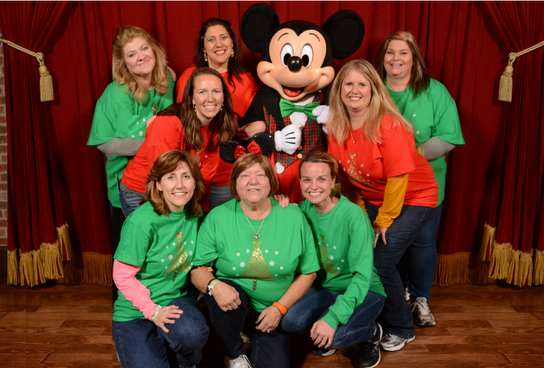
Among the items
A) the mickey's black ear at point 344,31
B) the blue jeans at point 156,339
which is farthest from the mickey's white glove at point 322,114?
the blue jeans at point 156,339

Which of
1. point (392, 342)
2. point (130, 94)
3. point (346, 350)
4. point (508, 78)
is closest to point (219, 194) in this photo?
point (130, 94)

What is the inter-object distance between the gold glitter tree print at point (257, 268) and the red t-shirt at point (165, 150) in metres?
0.53

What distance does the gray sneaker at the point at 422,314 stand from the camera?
2.52 m

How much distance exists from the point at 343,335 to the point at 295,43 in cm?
136

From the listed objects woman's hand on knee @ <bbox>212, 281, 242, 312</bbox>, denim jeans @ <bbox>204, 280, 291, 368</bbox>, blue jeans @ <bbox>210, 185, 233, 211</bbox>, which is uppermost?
blue jeans @ <bbox>210, 185, 233, 211</bbox>

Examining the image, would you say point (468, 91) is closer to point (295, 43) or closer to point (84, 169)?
point (295, 43)

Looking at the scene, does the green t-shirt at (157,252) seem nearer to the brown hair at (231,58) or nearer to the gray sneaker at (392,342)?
the brown hair at (231,58)

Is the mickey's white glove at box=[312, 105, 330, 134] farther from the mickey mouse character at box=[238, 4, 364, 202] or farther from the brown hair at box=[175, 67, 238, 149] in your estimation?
the brown hair at box=[175, 67, 238, 149]

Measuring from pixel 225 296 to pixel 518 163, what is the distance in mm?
2002

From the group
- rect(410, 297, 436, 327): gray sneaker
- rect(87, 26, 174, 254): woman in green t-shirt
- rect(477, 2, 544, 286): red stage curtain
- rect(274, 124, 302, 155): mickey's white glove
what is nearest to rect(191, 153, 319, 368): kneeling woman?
rect(274, 124, 302, 155): mickey's white glove

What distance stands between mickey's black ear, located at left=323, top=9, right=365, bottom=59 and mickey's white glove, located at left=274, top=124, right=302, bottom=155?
0.50 meters

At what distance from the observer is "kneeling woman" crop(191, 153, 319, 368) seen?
195 cm

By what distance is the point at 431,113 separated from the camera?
8.03 ft

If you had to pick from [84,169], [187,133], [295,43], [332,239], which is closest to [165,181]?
[187,133]
